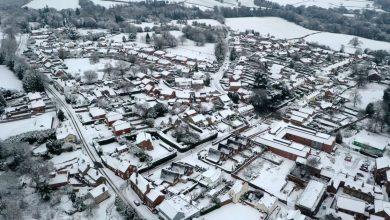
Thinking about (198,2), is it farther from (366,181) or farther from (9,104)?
(366,181)

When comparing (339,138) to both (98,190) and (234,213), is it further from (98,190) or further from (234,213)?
(98,190)

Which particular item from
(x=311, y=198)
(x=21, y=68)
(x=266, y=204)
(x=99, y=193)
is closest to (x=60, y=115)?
(x=99, y=193)

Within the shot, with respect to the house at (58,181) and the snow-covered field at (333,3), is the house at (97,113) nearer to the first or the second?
the house at (58,181)

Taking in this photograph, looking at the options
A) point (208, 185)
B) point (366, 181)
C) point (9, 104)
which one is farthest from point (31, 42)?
point (366, 181)

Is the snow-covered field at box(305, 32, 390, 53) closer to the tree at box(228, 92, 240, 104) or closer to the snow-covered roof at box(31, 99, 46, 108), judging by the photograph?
the tree at box(228, 92, 240, 104)

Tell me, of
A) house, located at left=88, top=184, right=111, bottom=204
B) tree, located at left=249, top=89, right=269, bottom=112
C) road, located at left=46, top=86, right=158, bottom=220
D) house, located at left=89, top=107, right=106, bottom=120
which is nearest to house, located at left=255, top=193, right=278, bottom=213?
road, located at left=46, top=86, right=158, bottom=220
